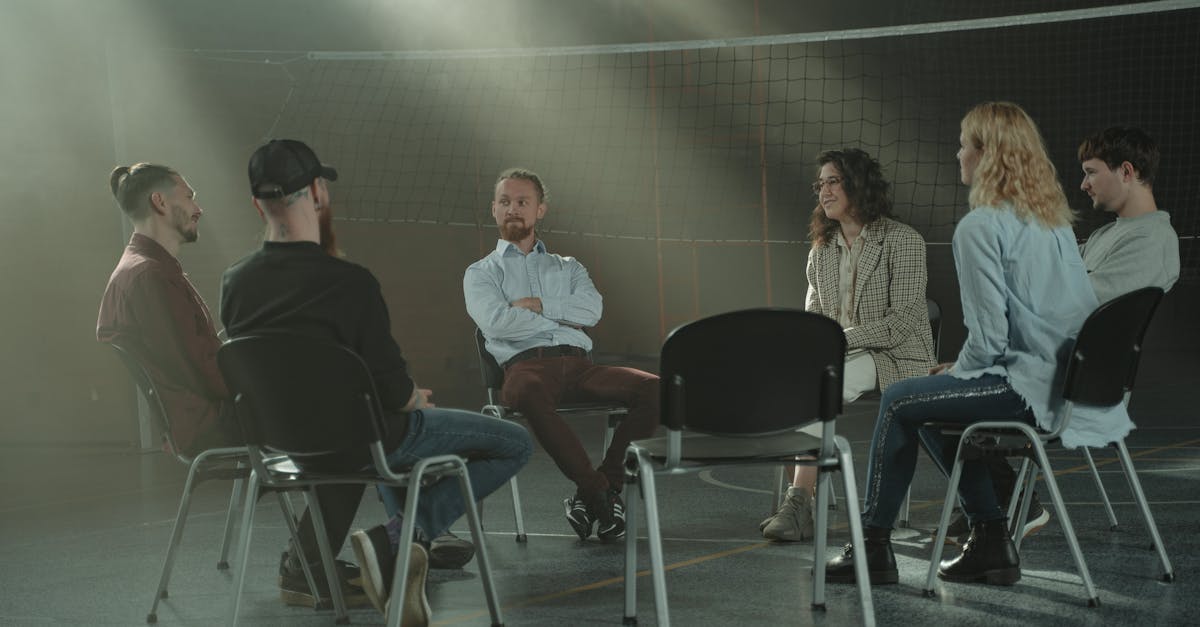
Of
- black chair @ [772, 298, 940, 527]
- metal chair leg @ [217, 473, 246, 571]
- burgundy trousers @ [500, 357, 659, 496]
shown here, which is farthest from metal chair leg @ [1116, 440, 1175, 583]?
metal chair leg @ [217, 473, 246, 571]

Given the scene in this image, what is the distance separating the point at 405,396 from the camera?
2859 millimetres

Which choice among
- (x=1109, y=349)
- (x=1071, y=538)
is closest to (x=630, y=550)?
(x=1071, y=538)

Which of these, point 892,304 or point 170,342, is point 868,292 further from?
point 170,342

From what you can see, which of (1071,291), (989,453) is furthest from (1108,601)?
(1071,291)

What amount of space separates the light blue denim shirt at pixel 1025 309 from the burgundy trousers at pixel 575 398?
1.41 meters

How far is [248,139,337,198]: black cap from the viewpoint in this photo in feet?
9.59

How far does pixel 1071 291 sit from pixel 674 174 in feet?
29.4

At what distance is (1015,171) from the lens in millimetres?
3275

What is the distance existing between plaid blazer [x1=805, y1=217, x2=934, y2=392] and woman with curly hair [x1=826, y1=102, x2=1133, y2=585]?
0.78 meters

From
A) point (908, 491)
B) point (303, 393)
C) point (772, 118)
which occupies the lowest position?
point (908, 491)

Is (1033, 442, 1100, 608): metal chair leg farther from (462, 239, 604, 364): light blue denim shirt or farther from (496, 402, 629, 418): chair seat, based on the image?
(462, 239, 604, 364): light blue denim shirt

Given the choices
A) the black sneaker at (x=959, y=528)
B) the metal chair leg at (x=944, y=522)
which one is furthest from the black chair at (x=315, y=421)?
the black sneaker at (x=959, y=528)

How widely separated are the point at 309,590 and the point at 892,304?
84.1 inches

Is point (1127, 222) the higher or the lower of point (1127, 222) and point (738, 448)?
the higher
